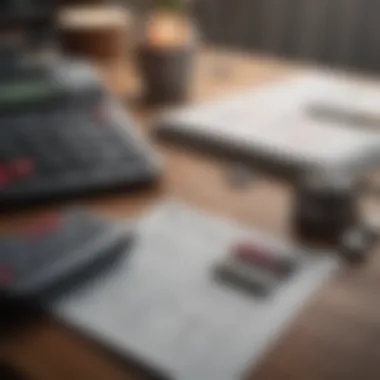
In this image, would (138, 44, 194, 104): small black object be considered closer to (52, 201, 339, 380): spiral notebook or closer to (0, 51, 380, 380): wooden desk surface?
(0, 51, 380, 380): wooden desk surface

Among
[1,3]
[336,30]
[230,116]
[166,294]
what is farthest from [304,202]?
[336,30]

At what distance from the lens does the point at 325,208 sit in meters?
0.76

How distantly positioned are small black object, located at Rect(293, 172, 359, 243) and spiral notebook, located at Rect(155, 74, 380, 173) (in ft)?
0.41

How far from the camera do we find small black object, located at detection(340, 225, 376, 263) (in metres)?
0.72

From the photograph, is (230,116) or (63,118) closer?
(63,118)

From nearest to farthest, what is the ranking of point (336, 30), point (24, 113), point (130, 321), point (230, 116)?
point (130, 321) < point (24, 113) < point (230, 116) < point (336, 30)

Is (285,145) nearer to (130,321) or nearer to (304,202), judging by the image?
(304,202)

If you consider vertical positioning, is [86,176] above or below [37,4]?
below

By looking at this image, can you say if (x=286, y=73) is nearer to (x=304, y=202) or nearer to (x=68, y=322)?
(x=304, y=202)

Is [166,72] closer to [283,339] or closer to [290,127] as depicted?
[290,127]

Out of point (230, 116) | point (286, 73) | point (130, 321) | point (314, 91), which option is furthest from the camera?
point (286, 73)

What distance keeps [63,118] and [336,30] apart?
1077 mm

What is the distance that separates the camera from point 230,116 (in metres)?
1.07

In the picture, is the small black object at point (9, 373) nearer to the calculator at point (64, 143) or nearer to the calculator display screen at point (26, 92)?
the calculator at point (64, 143)
